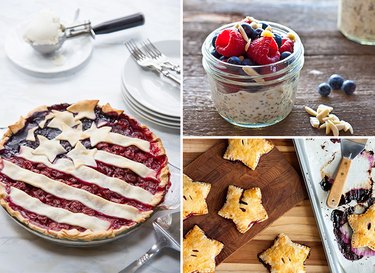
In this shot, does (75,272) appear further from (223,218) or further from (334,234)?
(334,234)

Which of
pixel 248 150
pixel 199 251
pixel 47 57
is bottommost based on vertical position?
pixel 47 57

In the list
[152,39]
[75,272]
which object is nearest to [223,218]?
[75,272]

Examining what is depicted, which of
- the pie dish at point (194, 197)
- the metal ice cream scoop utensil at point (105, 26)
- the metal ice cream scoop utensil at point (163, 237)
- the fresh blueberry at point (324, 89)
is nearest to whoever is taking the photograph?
the pie dish at point (194, 197)

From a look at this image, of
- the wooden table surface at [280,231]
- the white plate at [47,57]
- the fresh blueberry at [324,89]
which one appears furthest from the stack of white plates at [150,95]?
the wooden table surface at [280,231]

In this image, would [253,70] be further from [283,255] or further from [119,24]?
[119,24]

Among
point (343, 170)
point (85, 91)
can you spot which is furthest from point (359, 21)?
point (343, 170)

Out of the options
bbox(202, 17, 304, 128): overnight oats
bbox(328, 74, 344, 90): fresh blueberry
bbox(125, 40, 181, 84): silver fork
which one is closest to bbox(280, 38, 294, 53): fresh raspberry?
bbox(202, 17, 304, 128): overnight oats

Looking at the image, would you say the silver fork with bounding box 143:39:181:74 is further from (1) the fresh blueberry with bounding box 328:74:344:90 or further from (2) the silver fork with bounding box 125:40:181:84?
(1) the fresh blueberry with bounding box 328:74:344:90

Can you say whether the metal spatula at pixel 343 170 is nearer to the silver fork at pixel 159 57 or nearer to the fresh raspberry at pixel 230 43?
the fresh raspberry at pixel 230 43
